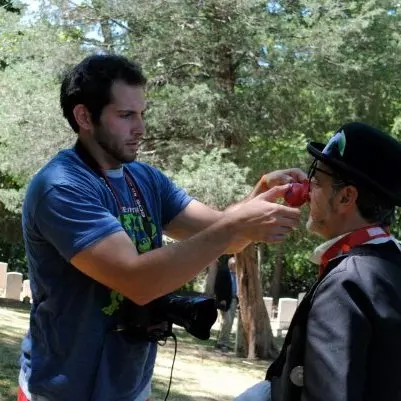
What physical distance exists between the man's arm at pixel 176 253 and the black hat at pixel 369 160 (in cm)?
25

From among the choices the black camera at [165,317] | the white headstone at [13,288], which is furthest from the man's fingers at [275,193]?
the white headstone at [13,288]

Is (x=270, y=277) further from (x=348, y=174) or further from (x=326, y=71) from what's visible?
(x=348, y=174)

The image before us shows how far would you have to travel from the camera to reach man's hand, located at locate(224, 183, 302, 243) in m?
2.15

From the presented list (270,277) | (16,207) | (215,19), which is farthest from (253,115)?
(270,277)

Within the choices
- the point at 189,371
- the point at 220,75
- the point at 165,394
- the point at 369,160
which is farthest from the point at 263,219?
the point at 220,75

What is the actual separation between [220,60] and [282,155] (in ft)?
6.39

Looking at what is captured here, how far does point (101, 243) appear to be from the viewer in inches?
87.3

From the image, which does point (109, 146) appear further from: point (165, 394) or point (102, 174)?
point (165, 394)

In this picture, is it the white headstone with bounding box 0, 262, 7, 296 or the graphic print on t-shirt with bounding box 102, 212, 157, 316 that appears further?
the white headstone with bounding box 0, 262, 7, 296

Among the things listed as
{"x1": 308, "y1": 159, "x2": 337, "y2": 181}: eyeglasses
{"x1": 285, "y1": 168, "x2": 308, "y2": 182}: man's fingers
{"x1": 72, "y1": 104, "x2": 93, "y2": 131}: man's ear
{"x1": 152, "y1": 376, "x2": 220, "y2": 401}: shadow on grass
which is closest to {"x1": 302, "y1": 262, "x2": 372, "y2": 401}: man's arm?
{"x1": 308, "y1": 159, "x2": 337, "y2": 181}: eyeglasses

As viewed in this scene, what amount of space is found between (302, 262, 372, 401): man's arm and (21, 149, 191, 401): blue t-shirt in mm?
660

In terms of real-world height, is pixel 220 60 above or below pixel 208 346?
above

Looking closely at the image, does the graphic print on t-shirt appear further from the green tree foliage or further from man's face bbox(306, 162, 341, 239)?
the green tree foliage

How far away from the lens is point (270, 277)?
37094mm
